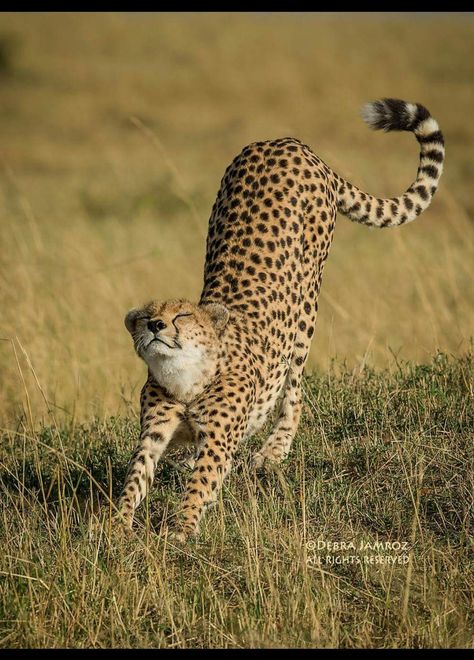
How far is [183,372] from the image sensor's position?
4145 mm

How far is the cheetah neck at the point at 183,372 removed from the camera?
4102 mm

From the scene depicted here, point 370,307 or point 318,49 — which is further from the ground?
point 318,49

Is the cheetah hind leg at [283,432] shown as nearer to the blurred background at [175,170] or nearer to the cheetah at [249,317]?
the cheetah at [249,317]

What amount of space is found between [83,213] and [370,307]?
190 inches

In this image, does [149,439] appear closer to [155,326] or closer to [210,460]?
[210,460]

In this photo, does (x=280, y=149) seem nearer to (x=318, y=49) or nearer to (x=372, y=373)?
(x=372, y=373)

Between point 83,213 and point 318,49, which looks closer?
point 83,213

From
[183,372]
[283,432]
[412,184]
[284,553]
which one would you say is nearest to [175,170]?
[412,184]

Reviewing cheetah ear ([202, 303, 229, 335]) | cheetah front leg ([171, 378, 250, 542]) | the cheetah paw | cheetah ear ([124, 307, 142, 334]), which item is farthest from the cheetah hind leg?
cheetah ear ([124, 307, 142, 334])

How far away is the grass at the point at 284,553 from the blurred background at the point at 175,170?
52cm

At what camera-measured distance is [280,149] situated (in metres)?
4.99

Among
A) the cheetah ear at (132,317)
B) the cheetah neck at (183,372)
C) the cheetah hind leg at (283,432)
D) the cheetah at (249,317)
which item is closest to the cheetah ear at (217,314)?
the cheetah at (249,317)
